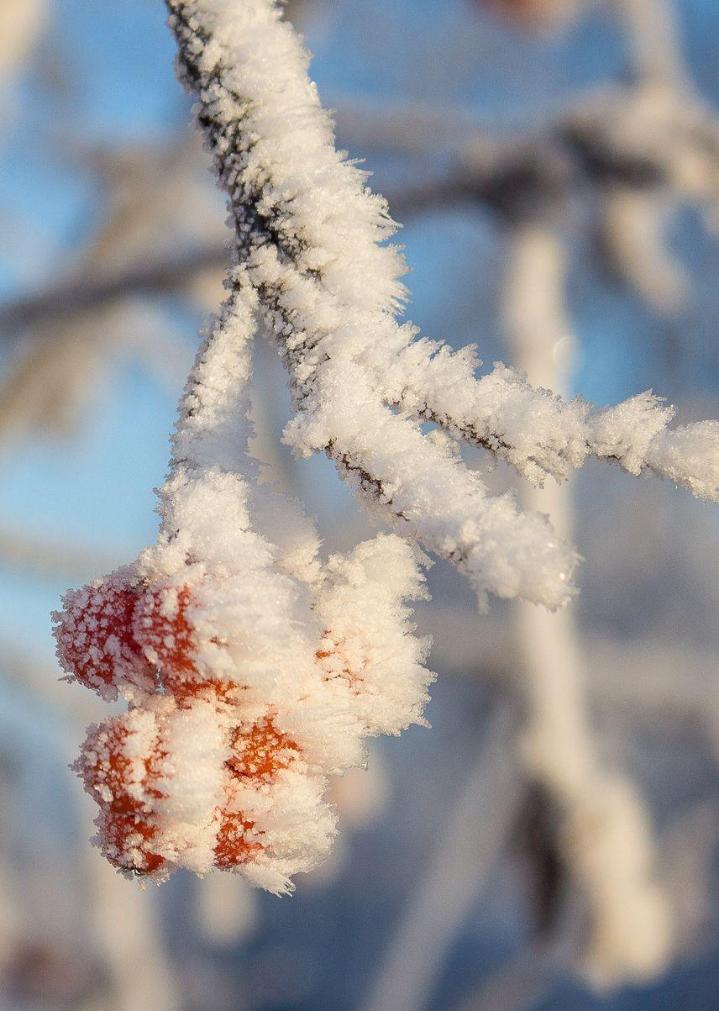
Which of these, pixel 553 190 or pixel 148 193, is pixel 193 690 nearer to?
pixel 553 190

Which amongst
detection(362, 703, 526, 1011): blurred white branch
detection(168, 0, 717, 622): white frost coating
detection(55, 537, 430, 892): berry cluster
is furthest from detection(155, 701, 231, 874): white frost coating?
detection(362, 703, 526, 1011): blurred white branch

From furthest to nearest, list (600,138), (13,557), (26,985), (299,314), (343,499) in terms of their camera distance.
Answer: (343,499), (26,985), (13,557), (600,138), (299,314)

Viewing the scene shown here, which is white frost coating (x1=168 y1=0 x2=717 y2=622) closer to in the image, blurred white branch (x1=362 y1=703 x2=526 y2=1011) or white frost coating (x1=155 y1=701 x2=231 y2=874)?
white frost coating (x1=155 y1=701 x2=231 y2=874)

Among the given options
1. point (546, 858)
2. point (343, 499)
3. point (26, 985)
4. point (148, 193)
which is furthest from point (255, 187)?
point (343, 499)

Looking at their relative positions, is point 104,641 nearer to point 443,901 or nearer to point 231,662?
point 231,662

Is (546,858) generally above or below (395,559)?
above

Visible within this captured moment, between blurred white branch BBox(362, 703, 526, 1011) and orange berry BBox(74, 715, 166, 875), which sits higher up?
blurred white branch BBox(362, 703, 526, 1011)

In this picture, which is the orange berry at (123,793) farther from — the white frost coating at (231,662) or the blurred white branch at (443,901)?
the blurred white branch at (443,901)

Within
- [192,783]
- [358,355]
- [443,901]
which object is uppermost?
[443,901]

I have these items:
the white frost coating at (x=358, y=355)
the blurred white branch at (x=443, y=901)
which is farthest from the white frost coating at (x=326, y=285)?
the blurred white branch at (x=443, y=901)

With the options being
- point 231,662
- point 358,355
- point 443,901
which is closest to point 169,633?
point 231,662

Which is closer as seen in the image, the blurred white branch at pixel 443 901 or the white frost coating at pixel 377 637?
the white frost coating at pixel 377 637
